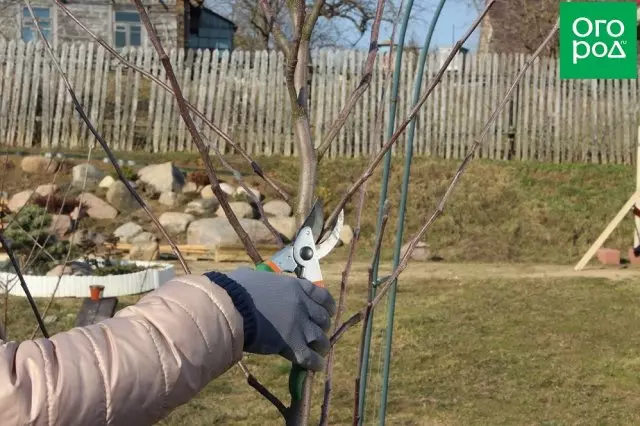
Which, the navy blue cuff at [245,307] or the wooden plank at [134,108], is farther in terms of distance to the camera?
the wooden plank at [134,108]

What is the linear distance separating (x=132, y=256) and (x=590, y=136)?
832 cm

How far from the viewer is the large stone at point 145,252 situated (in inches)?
402

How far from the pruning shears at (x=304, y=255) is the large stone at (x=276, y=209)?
34.8ft

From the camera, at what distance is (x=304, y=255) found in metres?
1.73

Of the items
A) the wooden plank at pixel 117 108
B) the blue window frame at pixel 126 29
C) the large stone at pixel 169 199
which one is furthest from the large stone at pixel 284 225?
the blue window frame at pixel 126 29

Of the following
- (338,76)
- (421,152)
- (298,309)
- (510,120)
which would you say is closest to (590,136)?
(510,120)

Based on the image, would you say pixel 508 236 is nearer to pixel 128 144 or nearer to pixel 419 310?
pixel 419 310

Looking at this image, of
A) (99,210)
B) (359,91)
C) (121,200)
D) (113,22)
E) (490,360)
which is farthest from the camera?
(113,22)

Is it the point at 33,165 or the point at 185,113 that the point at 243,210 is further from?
the point at 185,113

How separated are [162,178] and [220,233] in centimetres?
199

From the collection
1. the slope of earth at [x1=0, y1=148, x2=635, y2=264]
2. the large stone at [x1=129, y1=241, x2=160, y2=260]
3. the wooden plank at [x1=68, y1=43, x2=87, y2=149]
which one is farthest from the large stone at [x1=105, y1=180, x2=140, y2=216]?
the wooden plank at [x1=68, y1=43, x2=87, y2=149]

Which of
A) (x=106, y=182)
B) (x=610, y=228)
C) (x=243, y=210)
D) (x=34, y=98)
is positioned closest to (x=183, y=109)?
(x=610, y=228)

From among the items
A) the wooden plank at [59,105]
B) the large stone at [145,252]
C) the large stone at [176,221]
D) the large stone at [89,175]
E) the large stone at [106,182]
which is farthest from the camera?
the wooden plank at [59,105]

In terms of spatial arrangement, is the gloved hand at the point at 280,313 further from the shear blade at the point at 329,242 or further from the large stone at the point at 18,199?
the large stone at the point at 18,199
